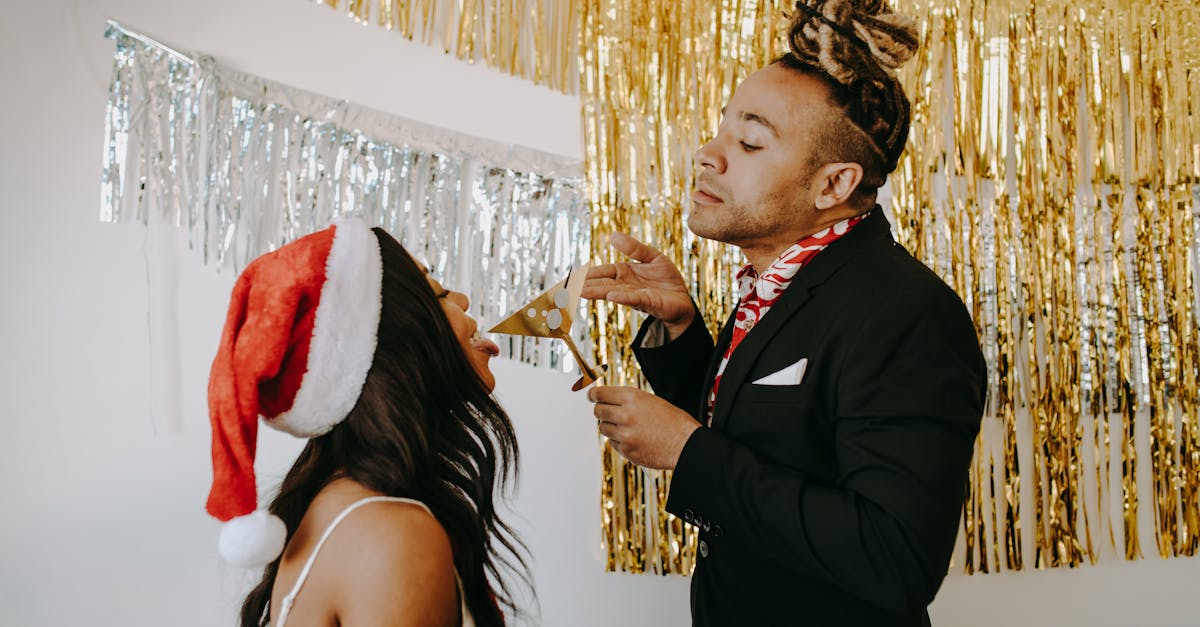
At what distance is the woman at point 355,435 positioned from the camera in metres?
0.84

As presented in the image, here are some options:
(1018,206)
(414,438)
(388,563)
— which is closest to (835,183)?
(414,438)

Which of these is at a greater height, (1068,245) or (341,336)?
(1068,245)

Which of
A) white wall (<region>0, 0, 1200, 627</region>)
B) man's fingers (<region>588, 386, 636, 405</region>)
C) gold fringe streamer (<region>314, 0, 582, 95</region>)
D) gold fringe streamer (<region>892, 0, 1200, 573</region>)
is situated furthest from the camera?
gold fringe streamer (<region>892, 0, 1200, 573</region>)

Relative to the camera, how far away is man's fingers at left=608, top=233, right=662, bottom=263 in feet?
4.05

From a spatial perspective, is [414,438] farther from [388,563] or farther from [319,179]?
[319,179]

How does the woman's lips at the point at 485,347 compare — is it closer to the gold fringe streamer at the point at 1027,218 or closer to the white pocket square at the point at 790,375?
the white pocket square at the point at 790,375

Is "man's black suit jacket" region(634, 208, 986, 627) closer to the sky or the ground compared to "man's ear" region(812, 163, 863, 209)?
closer to the ground

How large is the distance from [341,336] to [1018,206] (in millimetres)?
1554

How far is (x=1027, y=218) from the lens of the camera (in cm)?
183

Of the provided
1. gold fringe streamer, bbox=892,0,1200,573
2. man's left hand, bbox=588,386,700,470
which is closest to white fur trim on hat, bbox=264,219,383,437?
man's left hand, bbox=588,386,700,470

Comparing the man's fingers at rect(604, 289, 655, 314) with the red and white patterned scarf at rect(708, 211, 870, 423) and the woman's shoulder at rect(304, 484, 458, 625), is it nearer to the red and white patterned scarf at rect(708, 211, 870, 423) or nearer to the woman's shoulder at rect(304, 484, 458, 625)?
the red and white patterned scarf at rect(708, 211, 870, 423)

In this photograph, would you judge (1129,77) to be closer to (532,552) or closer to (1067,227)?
(1067,227)

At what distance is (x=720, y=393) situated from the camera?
1095 mm

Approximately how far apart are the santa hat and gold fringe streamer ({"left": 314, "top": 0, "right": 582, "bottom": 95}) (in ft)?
2.81
